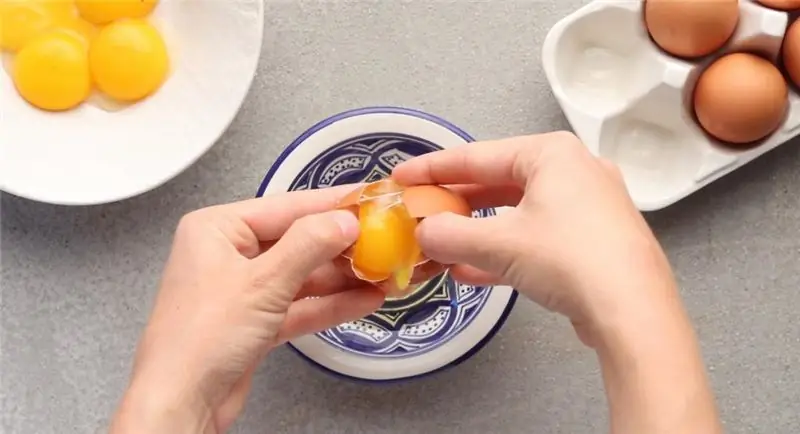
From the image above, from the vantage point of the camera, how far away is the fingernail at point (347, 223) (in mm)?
719

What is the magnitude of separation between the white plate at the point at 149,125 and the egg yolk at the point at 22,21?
4cm

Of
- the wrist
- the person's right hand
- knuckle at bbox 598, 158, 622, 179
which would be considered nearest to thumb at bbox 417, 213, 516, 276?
the person's right hand

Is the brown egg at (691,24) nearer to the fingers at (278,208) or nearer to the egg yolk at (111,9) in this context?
the fingers at (278,208)

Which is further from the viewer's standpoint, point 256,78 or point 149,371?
point 256,78

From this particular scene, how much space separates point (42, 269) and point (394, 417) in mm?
433

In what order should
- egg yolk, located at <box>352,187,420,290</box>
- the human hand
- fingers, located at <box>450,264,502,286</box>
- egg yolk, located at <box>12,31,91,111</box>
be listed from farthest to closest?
egg yolk, located at <box>12,31,91,111</box> < fingers, located at <box>450,264,502,286</box> < egg yolk, located at <box>352,187,420,290</box> < the human hand

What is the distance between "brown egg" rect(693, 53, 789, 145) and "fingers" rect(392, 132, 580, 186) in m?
0.25

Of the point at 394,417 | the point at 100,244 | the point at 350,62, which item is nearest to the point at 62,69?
the point at 100,244

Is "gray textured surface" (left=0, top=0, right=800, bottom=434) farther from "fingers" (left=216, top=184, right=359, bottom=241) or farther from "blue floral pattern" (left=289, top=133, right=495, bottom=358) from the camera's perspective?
"fingers" (left=216, top=184, right=359, bottom=241)

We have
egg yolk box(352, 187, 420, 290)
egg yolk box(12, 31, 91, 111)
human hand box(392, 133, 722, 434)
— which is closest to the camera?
human hand box(392, 133, 722, 434)

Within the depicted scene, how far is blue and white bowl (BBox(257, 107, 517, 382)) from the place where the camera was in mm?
902

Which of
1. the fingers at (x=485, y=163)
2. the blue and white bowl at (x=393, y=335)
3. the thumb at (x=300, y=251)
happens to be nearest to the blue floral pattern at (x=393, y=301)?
the blue and white bowl at (x=393, y=335)

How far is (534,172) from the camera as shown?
71cm

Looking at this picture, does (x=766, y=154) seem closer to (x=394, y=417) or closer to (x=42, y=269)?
(x=394, y=417)
